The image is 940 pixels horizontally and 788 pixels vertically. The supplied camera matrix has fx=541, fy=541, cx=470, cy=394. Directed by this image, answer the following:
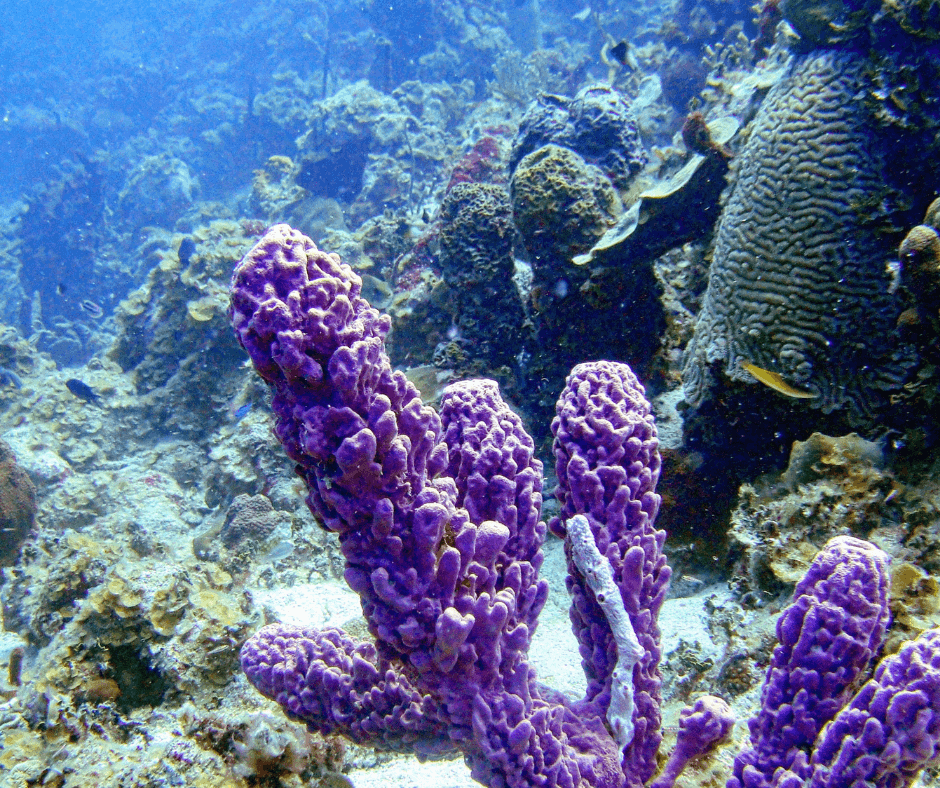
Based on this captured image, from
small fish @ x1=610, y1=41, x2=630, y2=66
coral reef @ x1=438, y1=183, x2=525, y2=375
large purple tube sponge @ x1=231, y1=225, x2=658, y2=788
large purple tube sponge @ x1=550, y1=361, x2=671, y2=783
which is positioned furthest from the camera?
small fish @ x1=610, y1=41, x2=630, y2=66

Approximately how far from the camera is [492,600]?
1744 mm

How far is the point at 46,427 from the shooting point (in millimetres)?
8875

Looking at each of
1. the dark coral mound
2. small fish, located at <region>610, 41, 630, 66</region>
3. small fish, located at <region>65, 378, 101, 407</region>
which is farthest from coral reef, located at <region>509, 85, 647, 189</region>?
small fish, located at <region>65, 378, 101, 407</region>

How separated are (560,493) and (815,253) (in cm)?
250

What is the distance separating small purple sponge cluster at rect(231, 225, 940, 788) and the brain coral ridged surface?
6.02 ft

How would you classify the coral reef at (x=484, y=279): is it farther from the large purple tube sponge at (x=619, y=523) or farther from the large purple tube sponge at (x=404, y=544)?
the large purple tube sponge at (x=404, y=544)

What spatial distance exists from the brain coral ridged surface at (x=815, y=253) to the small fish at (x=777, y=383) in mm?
72

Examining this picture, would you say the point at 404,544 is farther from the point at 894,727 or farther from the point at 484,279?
the point at 484,279

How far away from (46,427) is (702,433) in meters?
9.96

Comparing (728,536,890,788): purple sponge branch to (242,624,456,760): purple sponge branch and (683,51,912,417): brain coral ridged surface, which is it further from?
(683,51,912,417): brain coral ridged surface

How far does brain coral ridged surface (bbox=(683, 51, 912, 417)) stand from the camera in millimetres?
3268

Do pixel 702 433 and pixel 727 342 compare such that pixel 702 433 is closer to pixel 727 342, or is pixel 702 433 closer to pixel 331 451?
pixel 727 342

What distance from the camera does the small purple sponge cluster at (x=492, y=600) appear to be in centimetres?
153

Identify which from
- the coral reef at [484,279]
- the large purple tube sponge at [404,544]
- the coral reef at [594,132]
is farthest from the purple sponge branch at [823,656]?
the coral reef at [594,132]
